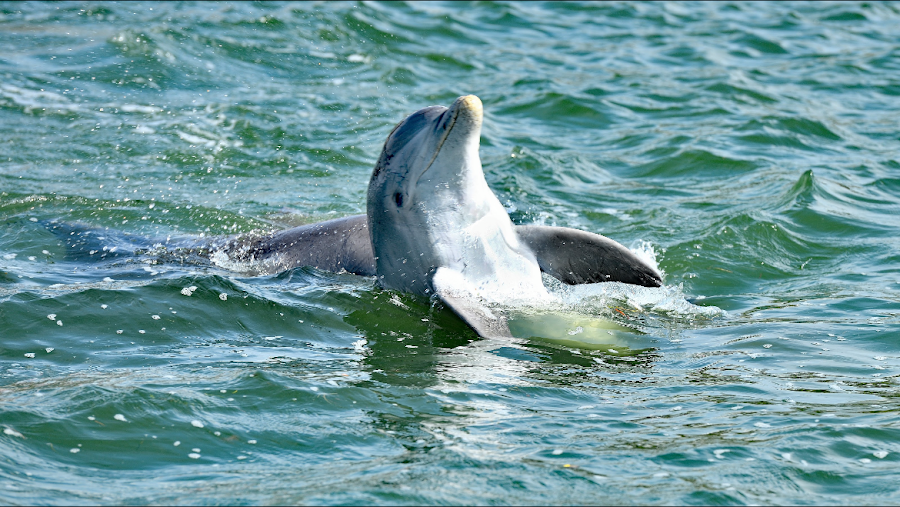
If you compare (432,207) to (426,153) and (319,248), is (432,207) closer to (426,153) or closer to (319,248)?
(426,153)

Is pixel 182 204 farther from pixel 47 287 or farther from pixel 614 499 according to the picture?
pixel 614 499

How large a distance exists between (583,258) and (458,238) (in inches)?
39.6

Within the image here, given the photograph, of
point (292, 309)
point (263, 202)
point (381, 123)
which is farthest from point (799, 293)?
point (381, 123)

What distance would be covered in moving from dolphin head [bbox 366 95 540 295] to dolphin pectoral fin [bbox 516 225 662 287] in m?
0.30

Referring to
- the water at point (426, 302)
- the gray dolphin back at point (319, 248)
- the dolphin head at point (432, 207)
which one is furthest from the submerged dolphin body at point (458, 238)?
the gray dolphin back at point (319, 248)

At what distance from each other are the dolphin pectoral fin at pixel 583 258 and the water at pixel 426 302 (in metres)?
0.37

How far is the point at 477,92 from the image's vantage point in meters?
16.4

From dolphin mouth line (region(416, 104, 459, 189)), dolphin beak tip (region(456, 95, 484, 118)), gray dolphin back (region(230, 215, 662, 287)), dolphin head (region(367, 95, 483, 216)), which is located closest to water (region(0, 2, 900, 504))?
gray dolphin back (region(230, 215, 662, 287))

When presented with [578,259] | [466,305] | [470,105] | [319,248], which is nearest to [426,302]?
[466,305]

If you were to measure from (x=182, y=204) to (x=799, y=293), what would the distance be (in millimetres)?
6508

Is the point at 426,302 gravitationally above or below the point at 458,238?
below

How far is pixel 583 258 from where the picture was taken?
7453mm

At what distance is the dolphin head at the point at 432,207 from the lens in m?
7.08

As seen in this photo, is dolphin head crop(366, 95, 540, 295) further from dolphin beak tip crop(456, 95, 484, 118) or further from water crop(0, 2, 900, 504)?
water crop(0, 2, 900, 504)
